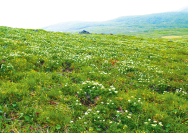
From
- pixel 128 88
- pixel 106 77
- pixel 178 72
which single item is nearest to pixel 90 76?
pixel 106 77

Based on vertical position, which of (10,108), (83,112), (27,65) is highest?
(27,65)

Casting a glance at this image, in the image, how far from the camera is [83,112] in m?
5.84

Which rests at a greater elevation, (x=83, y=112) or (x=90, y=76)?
(x=90, y=76)

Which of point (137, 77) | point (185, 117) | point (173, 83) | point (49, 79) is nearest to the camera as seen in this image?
point (185, 117)

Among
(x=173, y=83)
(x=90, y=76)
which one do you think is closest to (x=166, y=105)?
(x=173, y=83)

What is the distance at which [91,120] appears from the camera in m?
5.27

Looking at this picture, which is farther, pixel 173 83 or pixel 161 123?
pixel 173 83

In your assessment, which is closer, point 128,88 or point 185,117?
point 185,117

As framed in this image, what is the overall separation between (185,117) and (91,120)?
441 cm

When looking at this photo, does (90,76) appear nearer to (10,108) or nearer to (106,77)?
(106,77)

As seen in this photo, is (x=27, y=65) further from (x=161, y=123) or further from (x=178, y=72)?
(x=178, y=72)

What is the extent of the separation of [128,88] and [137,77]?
2196 mm

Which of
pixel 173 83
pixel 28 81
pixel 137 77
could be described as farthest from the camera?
pixel 137 77

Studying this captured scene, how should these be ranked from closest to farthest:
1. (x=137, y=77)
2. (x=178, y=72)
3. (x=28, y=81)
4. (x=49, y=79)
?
(x=28, y=81) < (x=49, y=79) < (x=137, y=77) < (x=178, y=72)
